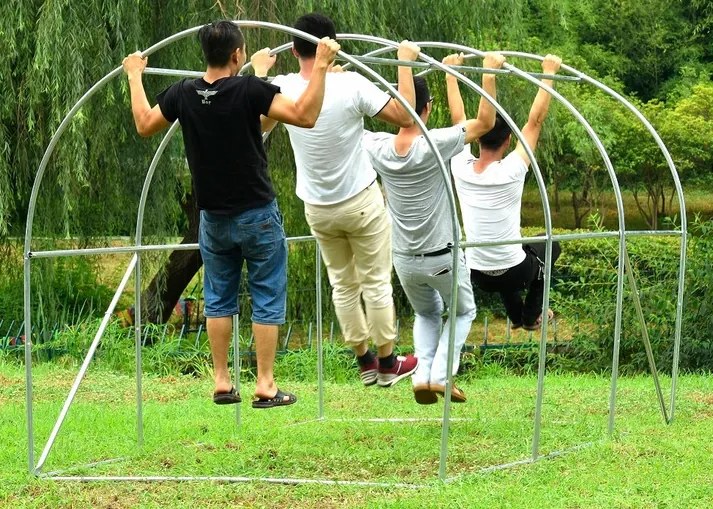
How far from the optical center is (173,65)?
923 cm

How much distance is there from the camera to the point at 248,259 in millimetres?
5266

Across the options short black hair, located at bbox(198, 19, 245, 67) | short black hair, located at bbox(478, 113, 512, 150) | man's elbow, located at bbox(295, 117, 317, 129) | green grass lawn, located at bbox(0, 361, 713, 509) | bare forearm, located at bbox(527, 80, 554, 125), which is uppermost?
short black hair, located at bbox(198, 19, 245, 67)

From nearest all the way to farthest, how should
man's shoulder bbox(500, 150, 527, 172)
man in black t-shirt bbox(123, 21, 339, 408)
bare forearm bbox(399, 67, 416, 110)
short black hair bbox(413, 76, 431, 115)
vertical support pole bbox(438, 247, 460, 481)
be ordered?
man in black t-shirt bbox(123, 21, 339, 408), vertical support pole bbox(438, 247, 460, 481), bare forearm bbox(399, 67, 416, 110), short black hair bbox(413, 76, 431, 115), man's shoulder bbox(500, 150, 527, 172)

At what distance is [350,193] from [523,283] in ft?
4.87

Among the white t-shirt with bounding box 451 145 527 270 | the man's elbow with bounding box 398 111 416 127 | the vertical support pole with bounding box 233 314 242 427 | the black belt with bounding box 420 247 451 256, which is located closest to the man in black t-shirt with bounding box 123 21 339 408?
the man's elbow with bounding box 398 111 416 127

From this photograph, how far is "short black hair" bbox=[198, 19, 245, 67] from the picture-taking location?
4.97m

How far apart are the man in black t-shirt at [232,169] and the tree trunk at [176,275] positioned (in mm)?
6221

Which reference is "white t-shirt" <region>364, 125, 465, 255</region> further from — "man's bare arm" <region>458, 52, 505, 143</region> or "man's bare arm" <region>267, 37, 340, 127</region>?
"man's bare arm" <region>267, 37, 340, 127</region>

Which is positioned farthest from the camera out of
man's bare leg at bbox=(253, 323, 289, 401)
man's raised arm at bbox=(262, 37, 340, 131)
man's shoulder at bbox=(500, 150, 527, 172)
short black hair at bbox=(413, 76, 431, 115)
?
man's shoulder at bbox=(500, 150, 527, 172)

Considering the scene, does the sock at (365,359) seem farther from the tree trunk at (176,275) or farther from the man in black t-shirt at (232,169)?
the tree trunk at (176,275)

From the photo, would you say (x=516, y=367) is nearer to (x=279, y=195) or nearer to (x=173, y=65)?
(x=279, y=195)

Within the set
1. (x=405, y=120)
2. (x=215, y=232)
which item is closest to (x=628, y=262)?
(x=405, y=120)

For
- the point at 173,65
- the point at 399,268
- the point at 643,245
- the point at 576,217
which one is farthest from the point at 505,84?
the point at 576,217

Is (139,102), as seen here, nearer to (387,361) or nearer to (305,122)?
(305,122)
